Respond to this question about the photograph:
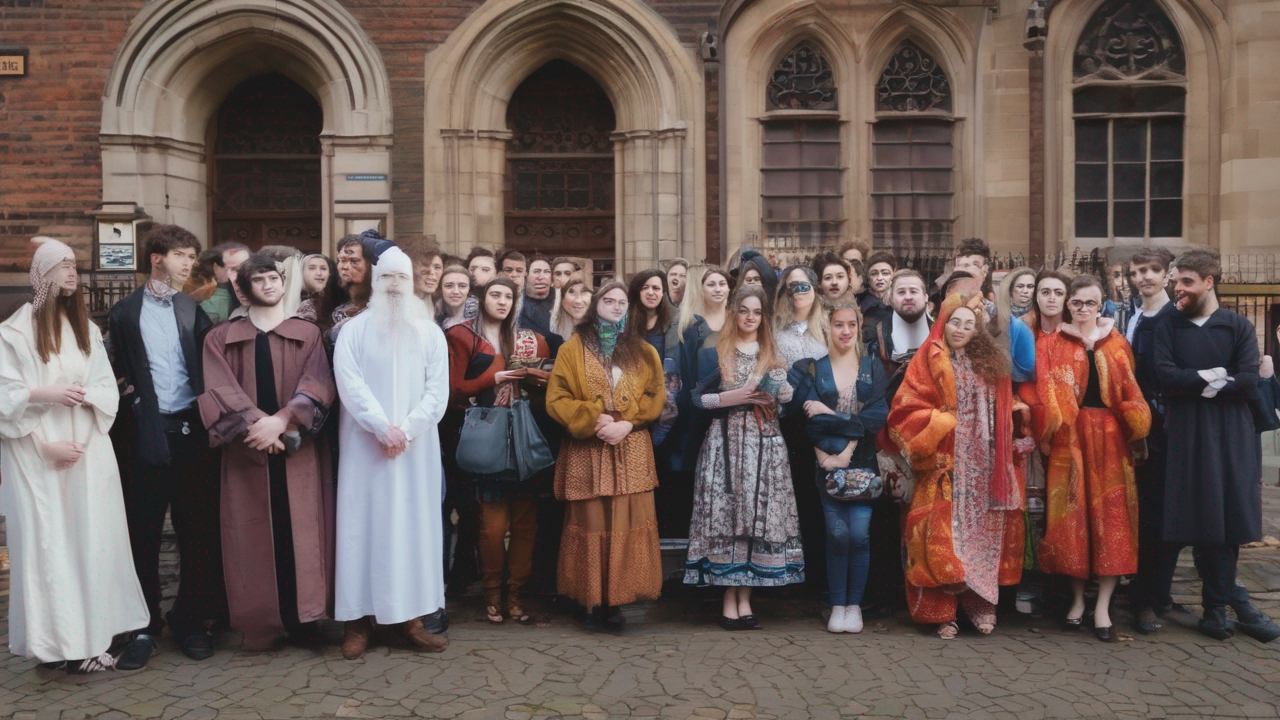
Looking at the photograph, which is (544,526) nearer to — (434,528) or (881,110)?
(434,528)

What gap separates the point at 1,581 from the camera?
22.7 ft

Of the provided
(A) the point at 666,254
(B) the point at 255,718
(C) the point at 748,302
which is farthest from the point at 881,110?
(B) the point at 255,718

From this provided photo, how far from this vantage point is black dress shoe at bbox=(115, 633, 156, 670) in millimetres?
5258

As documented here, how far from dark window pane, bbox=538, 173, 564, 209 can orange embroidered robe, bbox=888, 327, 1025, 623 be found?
8426 mm

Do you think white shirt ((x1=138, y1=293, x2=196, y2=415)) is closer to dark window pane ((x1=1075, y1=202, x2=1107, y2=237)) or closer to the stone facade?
the stone facade

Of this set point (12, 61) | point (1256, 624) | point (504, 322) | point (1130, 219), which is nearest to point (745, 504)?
point (504, 322)

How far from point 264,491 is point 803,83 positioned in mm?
9513

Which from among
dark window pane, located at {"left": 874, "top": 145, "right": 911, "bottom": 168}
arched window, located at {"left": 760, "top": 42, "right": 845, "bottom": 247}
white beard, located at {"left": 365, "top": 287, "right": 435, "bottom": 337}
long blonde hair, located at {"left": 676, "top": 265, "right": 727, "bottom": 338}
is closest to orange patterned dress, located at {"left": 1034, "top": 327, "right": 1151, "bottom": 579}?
long blonde hair, located at {"left": 676, "top": 265, "right": 727, "bottom": 338}

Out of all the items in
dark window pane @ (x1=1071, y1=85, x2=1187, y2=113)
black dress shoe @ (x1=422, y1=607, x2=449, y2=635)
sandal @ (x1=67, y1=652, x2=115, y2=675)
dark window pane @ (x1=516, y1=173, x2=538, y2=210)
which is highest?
dark window pane @ (x1=1071, y1=85, x2=1187, y2=113)

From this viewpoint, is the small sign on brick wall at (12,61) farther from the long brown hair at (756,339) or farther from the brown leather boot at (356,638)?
the long brown hair at (756,339)

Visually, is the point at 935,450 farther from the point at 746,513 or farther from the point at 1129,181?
the point at 1129,181

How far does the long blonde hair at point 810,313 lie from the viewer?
20.1ft

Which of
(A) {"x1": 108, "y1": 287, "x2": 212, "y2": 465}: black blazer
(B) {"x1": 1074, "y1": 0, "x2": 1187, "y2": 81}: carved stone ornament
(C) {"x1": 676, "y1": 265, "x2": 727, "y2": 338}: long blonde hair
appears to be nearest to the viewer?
(A) {"x1": 108, "y1": 287, "x2": 212, "y2": 465}: black blazer

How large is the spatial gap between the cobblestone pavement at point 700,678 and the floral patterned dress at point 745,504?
325mm
